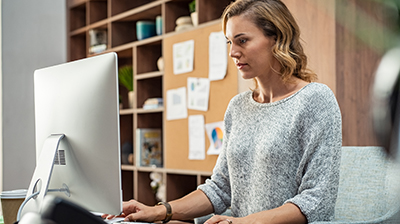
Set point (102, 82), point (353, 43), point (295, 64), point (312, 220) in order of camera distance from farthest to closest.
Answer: point (353, 43), point (295, 64), point (312, 220), point (102, 82)

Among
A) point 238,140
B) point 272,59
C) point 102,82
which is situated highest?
point 272,59

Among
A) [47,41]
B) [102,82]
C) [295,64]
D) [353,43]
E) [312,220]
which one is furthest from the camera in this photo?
[47,41]

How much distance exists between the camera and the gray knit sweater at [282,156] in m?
1.19

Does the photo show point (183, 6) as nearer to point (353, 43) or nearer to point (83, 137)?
point (353, 43)

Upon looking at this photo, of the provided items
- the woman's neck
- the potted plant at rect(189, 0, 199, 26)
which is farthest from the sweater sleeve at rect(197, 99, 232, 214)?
the potted plant at rect(189, 0, 199, 26)

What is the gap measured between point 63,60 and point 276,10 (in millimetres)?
2189

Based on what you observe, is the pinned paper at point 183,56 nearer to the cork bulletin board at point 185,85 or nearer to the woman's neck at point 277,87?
the cork bulletin board at point 185,85

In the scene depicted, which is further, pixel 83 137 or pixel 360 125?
pixel 360 125

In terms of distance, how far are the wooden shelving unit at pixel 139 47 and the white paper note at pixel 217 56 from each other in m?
0.22

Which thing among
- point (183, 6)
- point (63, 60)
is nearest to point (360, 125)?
point (183, 6)

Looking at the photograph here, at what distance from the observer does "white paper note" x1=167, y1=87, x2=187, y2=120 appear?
2895 mm

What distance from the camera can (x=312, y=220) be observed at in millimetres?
1186

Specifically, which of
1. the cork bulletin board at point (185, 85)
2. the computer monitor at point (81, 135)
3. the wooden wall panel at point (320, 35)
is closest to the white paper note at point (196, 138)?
the cork bulletin board at point (185, 85)

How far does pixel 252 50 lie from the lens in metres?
1.36
